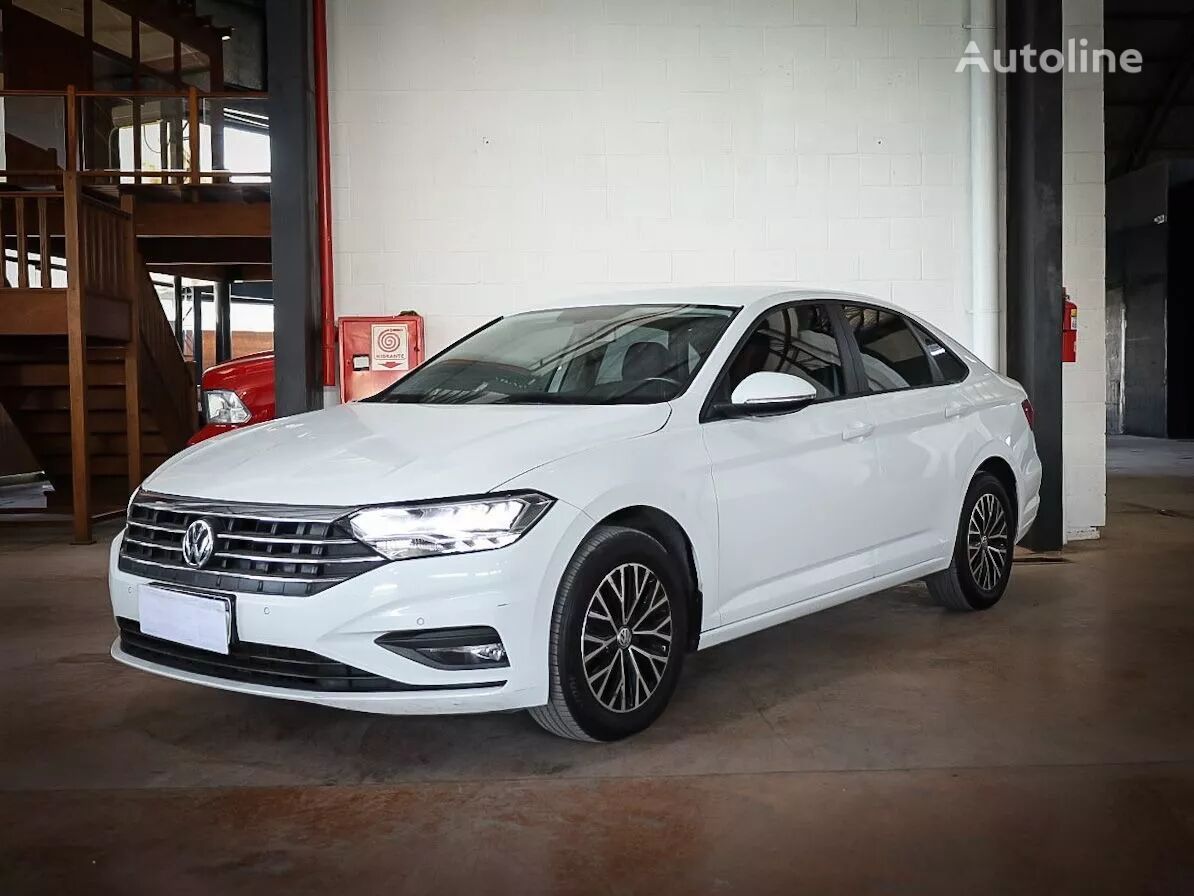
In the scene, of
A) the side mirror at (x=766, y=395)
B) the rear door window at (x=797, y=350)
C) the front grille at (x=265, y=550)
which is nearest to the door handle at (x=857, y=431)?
the rear door window at (x=797, y=350)

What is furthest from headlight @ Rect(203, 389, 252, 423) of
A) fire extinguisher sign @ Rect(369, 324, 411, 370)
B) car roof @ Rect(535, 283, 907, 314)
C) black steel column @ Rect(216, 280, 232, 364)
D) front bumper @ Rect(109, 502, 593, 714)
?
black steel column @ Rect(216, 280, 232, 364)

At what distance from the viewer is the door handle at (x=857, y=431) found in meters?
4.16

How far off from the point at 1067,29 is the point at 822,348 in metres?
3.77

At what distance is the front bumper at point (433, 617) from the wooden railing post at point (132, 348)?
6.47 m

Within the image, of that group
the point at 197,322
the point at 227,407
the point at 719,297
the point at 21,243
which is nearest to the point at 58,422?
the point at 21,243

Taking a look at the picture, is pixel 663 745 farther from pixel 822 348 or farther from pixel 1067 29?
pixel 1067 29

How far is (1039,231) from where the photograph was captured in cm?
647

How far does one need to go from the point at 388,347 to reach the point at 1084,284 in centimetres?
405

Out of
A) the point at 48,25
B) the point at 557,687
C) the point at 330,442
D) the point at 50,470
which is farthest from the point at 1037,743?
the point at 48,25

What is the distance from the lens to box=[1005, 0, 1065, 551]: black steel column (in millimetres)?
6430

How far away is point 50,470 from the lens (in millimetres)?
10633

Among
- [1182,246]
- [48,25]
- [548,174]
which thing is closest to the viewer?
[548,174]

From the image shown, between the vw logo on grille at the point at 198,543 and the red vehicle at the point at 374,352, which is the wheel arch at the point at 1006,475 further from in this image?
the vw logo on grille at the point at 198,543

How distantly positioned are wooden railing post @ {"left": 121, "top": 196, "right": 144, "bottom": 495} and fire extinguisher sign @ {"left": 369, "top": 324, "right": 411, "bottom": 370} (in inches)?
131
